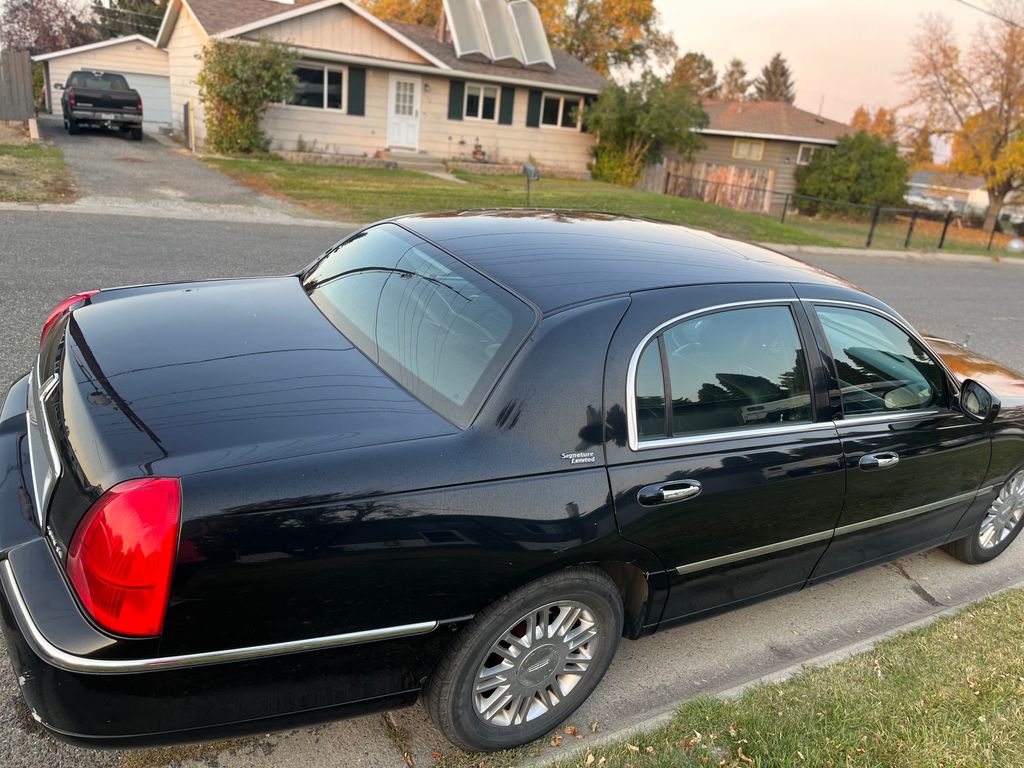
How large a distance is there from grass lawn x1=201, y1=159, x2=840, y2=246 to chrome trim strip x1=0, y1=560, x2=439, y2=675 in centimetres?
1168

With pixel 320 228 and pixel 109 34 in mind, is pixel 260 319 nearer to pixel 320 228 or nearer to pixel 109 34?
pixel 320 228

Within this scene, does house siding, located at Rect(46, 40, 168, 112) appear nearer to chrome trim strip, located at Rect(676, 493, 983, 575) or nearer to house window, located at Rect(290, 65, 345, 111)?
house window, located at Rect(290, 65, 345, 111)

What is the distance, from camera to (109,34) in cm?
4778

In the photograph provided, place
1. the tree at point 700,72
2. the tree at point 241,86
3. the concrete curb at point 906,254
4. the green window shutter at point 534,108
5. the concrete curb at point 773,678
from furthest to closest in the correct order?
the tree at point 700,72 → the green window shutter at point 534,108 → the tree at point 241,86 → the concrete curb at point 906,254 → the concrete curb at point 773,678

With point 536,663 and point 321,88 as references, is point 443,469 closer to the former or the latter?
point 536,663

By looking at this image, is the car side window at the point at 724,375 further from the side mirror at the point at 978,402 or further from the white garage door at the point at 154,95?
the white garage door at the point at 154,95

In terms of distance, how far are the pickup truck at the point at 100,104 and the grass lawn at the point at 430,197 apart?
16.5 feet

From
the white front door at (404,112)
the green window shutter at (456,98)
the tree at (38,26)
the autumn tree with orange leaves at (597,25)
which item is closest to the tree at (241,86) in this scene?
the white front door at (404,112)

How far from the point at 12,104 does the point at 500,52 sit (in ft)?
48.4

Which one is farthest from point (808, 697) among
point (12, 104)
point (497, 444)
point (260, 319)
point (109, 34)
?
point (109, 34)

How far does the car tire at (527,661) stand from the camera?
7.72 ft

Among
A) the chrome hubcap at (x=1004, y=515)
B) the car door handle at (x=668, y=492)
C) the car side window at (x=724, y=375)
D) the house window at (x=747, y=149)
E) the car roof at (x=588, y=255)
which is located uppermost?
the house window at (x=747, y=149)

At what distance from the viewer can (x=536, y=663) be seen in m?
2.55

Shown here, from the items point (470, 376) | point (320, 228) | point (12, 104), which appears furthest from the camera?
point (12, 104)
